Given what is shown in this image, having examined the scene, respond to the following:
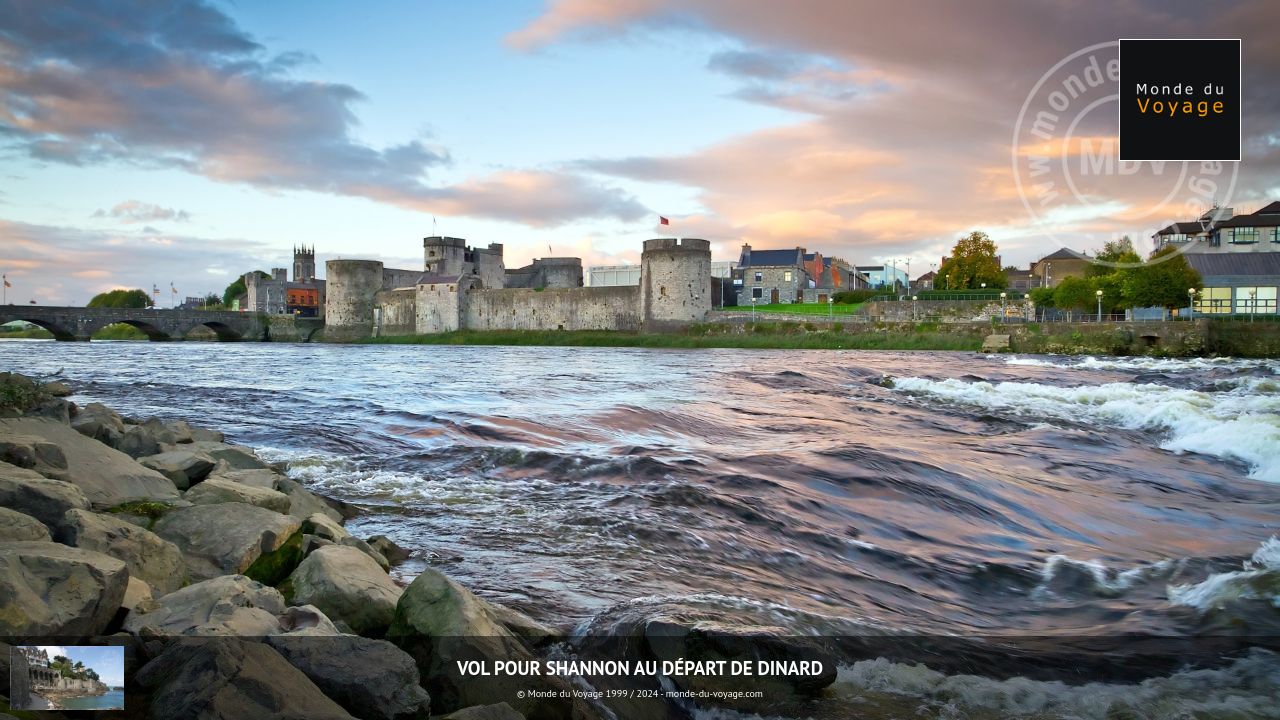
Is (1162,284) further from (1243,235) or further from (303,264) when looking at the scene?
(303,264)

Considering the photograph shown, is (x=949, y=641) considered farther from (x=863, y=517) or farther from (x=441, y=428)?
(x=441, y=428)

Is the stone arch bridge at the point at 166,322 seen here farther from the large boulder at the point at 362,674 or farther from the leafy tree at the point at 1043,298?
the large boulder at the point at 362,674

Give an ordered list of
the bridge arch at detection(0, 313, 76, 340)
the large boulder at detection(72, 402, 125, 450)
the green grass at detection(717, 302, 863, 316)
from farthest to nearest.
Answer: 1. the bridge arch at detection(0, 313, 76, 340)
2. the green grass at detection(717, 302, 863, 316)
3. the large boulder at detection(72, 402, 125, 450)

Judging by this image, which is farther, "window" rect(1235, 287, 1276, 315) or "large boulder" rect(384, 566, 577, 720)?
"window" rect(1235, 287, 1276, 315)

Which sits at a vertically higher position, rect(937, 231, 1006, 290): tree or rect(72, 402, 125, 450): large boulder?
rect(937, 231, 1006, 290): tree

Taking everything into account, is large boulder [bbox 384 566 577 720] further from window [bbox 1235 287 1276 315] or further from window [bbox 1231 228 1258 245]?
window [bbox 1231 228 1258 245]

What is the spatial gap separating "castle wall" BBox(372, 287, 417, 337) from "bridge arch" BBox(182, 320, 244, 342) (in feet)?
33.1

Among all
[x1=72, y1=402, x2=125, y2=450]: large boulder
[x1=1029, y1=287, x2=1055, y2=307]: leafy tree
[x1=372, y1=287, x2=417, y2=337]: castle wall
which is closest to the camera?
[x1=72, y1=402, x2=125, y2=450]: large boulder

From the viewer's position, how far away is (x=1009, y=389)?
45.6 feet

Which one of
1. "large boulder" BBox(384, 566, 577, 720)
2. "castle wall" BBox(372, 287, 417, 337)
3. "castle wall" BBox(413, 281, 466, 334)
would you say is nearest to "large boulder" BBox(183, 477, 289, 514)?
"large boulder" BBox(384, 566, 577, 720)

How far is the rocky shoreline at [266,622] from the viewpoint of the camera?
2.03 meters

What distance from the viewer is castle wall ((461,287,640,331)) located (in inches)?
1783

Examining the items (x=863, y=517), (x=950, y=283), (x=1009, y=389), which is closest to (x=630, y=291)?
(x=950, y=283)

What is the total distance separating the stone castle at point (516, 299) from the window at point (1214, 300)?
2301cm
